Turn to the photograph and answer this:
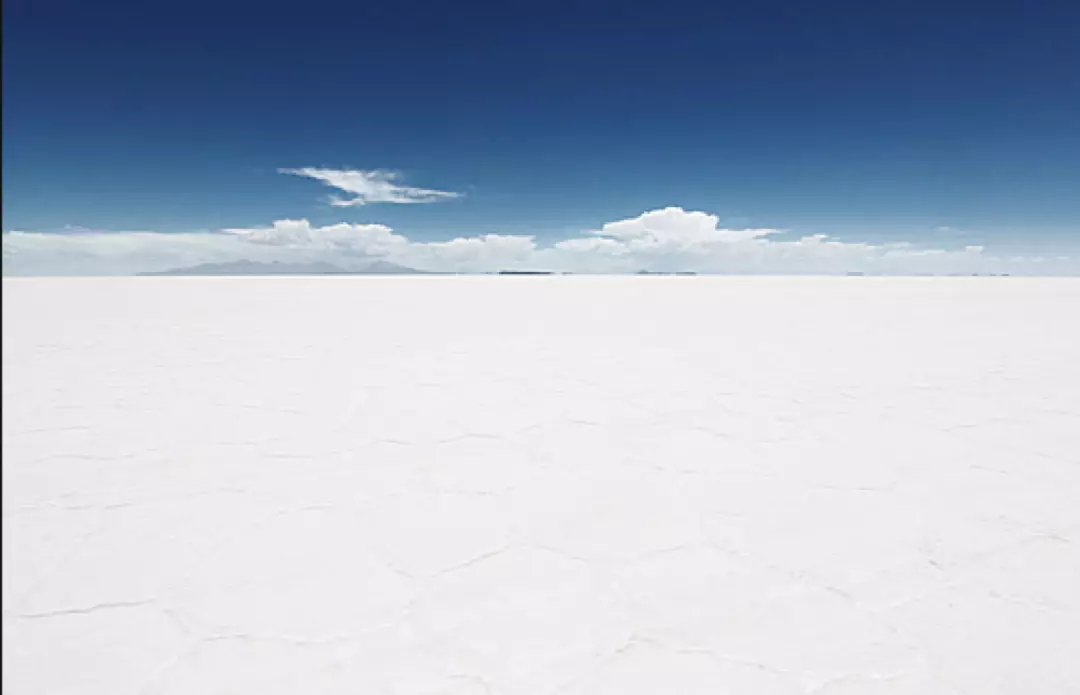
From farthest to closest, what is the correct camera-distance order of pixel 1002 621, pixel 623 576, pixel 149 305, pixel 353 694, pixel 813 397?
pixel 149 305, pixel 813 397, pixel 623 576, pixel 1002 621, pixel 353 694

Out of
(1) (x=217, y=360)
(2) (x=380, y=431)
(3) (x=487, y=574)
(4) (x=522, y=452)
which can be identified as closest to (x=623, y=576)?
(3) (x=487, y=574)

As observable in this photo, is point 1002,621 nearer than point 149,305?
Yes

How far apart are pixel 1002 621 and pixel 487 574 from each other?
1.23 meters

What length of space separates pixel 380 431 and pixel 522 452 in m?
0.74

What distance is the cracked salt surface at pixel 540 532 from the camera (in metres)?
1.30

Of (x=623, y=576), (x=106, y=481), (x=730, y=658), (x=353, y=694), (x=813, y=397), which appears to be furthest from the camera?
(x=813, y=397)

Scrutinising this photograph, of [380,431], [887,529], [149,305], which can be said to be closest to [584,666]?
[887,529]

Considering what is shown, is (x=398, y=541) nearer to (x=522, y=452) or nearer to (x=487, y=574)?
(x=487, y=574)

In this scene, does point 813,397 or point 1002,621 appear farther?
point 813,397

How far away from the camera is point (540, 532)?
Answer: 189 centimetres

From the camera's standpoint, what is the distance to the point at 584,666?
4.22 ft

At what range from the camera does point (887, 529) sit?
189cm

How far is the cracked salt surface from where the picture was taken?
1.30 m

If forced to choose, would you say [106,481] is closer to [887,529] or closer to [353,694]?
[353,694]
